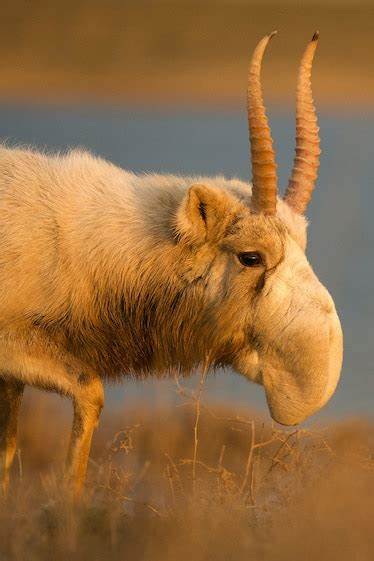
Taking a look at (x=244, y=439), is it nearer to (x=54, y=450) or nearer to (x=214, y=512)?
(x=54, y=450)

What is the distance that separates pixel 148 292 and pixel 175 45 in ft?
96.3

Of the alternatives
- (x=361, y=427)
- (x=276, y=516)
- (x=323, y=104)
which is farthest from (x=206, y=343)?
(x=323, y=104)

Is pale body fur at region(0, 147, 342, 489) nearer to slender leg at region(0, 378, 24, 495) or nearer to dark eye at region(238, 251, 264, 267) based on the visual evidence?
dark eye at region(238, 251, 264, 267)

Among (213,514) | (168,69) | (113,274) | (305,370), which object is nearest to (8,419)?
(113,274)

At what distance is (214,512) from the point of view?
700cm

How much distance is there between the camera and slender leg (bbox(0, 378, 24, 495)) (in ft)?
28.3

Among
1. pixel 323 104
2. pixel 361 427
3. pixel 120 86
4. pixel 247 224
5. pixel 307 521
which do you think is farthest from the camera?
pixel 120 86

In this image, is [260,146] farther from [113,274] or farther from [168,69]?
[168,69]

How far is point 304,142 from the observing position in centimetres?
814

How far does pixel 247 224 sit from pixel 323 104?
20887 mm

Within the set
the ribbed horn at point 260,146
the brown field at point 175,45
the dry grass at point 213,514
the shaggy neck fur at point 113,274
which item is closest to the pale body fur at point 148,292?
the shaggy neck fur at point 113,274

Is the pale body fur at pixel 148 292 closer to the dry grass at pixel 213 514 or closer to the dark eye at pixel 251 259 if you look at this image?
the dark eye at pixel 251 259

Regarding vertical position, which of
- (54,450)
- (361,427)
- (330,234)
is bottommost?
(54,450)

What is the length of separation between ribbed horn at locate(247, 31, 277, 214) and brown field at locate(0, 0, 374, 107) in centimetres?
2238
